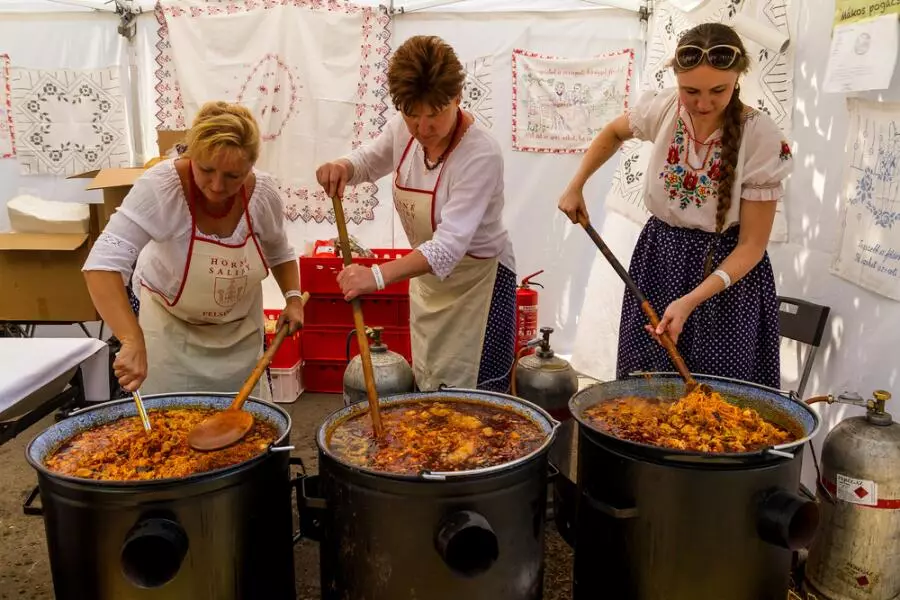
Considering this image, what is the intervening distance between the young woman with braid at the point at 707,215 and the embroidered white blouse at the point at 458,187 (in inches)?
13.1

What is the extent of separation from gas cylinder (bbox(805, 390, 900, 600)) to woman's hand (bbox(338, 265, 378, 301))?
5.34 ft

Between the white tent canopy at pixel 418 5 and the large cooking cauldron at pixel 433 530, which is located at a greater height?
A: the white tent canopy at pixel 418 5

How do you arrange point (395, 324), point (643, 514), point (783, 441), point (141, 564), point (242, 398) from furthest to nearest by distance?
point (395, 324) → point (242, 398) → point (783, 441) → point (643, 514) → point (141, 564)

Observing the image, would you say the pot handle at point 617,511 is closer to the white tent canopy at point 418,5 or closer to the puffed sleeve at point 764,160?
the puffed sleeve at point 764,160

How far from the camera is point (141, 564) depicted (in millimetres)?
1563

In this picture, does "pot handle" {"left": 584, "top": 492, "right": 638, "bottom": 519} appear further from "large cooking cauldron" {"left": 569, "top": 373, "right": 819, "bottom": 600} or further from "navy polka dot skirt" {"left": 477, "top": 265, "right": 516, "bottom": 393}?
"navy polka dot skirt" {"left": 477, "top": 265, "right": 516, "bottom": 393}

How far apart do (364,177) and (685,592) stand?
1784 mm

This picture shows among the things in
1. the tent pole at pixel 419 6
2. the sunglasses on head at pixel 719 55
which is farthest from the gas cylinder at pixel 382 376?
the tent pole at pixel 419 6

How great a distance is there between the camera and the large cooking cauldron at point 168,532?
157 centimetres

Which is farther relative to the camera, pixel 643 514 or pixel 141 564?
pixel 643 514

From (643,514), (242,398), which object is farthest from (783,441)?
(242,398)

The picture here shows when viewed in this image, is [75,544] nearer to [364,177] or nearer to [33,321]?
[364,177]

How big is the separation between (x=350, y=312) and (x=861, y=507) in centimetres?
322

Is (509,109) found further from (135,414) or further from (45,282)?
(135,414)
